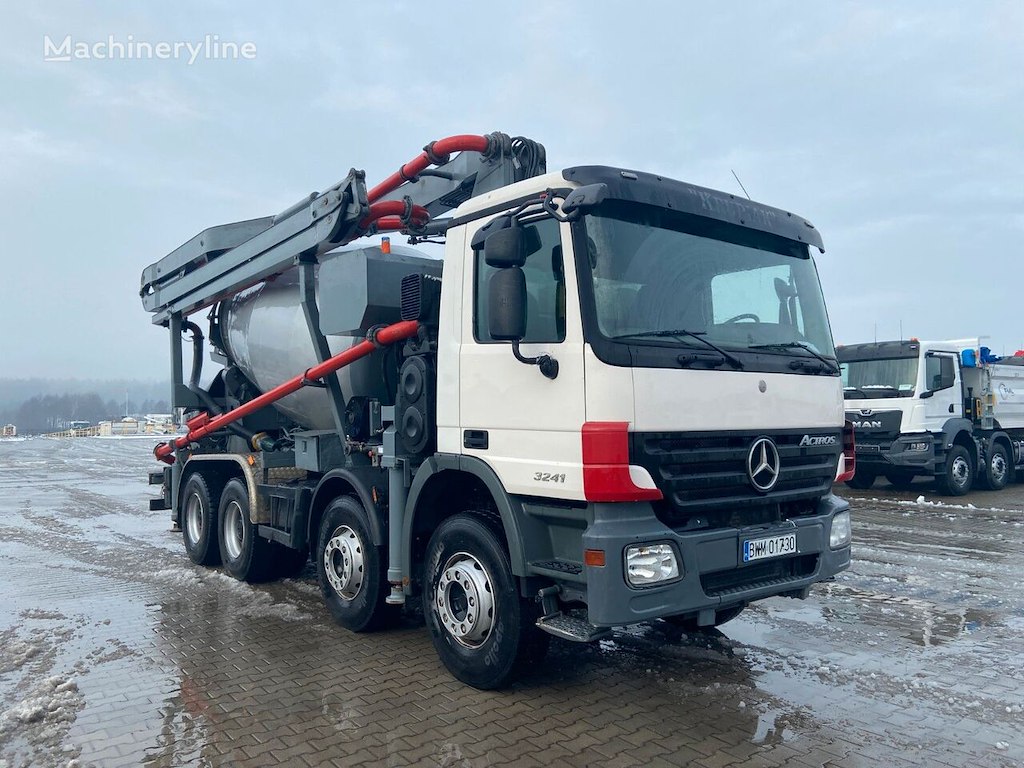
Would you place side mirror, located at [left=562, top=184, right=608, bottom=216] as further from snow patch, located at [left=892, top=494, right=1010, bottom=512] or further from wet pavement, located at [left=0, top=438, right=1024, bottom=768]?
snow patch, located at [left=892, top=494, right=1010, bottom=512]

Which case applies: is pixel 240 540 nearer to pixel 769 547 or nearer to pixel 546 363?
pixel 546 363

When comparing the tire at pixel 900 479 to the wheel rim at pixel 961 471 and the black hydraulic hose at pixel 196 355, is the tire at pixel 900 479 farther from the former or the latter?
the black hydraulic hose at pixel 196 355

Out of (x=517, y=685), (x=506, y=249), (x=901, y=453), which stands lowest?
(x=517, y=685)

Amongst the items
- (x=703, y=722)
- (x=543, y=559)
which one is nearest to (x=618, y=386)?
(x=543, y=559)

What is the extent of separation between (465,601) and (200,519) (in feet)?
16.1

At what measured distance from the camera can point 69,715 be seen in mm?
4383

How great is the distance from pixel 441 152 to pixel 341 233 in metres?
1.04

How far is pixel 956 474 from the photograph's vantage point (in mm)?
14188

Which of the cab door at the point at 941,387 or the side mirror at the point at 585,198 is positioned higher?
the side mirror at the point at 585,198

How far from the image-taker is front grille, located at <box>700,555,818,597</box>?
4.25 meters

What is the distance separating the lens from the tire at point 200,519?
8.34m

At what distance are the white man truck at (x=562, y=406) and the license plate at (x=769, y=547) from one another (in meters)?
0.01

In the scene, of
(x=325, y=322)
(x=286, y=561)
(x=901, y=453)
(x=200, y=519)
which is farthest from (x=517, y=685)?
(x=901, y=453)

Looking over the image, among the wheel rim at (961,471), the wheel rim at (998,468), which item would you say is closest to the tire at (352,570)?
the wheel rim at (961,471)
